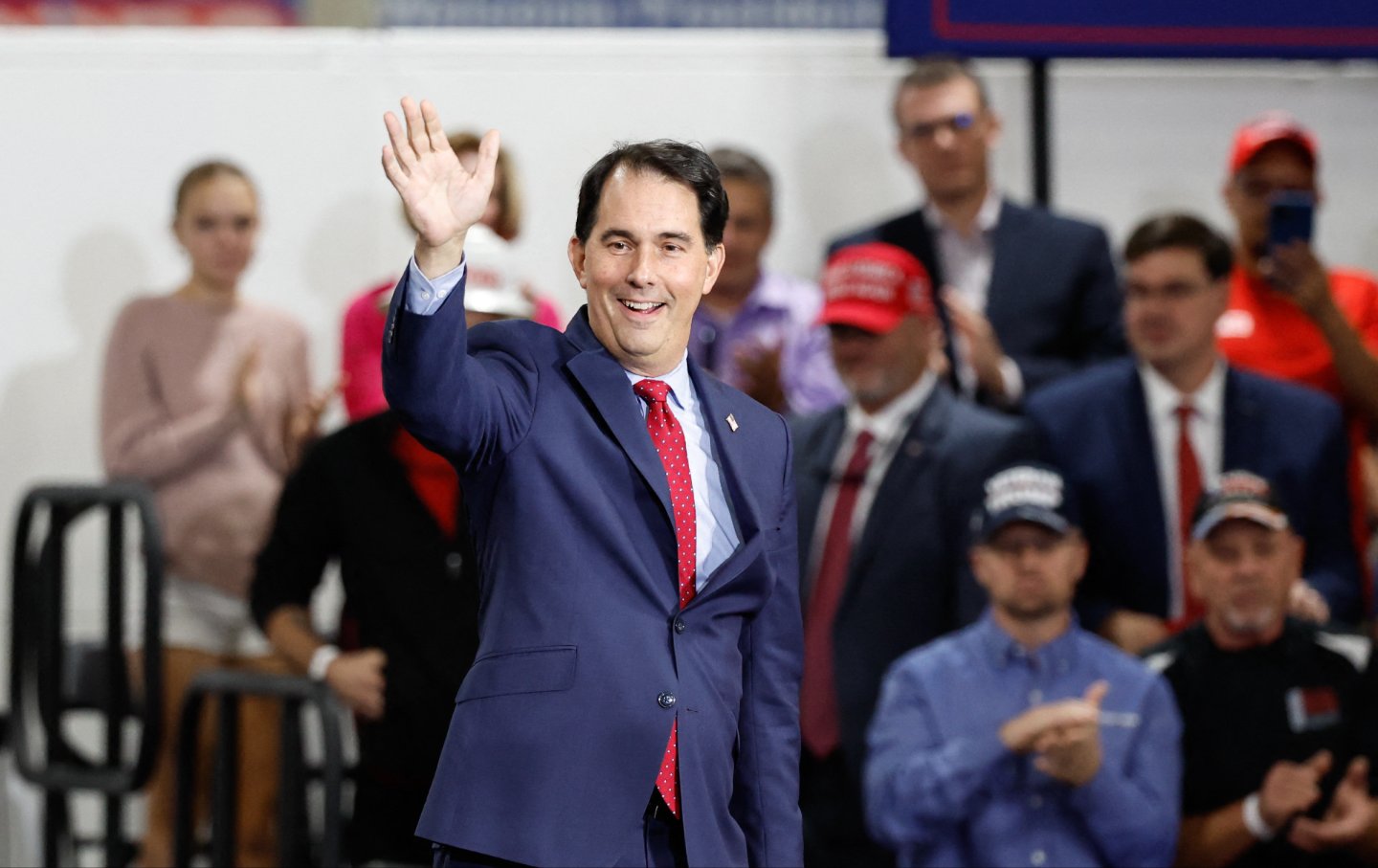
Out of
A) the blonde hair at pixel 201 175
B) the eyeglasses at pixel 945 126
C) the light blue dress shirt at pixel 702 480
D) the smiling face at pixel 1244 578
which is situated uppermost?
the eyeglasses at pixel 945 126

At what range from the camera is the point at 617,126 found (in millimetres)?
5949

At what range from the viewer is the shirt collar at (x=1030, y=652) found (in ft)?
14.3

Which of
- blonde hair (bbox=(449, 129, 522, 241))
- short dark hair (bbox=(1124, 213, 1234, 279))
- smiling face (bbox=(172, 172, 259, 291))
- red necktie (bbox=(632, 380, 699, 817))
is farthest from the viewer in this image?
smiling face (bbox=(172, 172, 259, 291))

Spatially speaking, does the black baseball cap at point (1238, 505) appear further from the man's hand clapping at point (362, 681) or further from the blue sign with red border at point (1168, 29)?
the man's hand clapping at point (362, 681)

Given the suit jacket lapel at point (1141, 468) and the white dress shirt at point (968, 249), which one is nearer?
the suit jacket lapel at point (1141, 468)

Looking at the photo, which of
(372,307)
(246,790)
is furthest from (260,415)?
(246,790)

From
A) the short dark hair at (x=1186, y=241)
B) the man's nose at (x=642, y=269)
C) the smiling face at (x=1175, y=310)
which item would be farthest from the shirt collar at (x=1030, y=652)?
the man's nose at (x=642, y=269)

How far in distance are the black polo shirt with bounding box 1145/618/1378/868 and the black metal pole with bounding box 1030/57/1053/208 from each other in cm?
179

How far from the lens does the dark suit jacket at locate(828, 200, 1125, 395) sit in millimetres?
5160

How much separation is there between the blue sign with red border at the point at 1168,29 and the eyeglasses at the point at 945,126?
227mm

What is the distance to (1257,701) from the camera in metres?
4.40

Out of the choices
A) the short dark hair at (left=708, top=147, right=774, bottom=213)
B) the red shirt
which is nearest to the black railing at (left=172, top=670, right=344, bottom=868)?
the short dark hair at (left=708, top=147, right=774, bottom=213)

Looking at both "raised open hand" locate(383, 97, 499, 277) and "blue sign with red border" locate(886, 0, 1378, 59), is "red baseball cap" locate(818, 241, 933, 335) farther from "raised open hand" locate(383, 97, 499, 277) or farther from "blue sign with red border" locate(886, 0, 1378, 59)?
"raised open hand" locate(383, 97, 499, 277)

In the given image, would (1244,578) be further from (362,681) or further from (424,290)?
(424,290)
